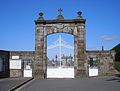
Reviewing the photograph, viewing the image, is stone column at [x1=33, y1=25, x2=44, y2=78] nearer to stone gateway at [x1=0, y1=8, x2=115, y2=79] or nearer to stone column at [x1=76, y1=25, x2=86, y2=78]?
stone gateway at [x1=0, y1=8, x2=115, y2=79]

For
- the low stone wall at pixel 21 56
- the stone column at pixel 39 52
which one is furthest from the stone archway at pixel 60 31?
the low stone wall at pixel 21 56

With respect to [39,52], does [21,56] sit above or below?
below

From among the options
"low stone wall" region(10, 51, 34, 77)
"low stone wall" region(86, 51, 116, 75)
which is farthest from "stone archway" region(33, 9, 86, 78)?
"low stone wall" region(86, 51, 116, 75)

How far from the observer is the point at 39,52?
23.1 metres

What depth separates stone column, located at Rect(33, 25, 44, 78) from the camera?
2280 cm

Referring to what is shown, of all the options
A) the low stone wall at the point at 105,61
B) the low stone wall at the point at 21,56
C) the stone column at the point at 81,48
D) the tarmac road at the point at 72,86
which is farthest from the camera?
the low stone wall at the point at 105,61

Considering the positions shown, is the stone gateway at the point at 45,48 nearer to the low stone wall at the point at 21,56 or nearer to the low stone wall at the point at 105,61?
the low stone wall at the point at 21,56

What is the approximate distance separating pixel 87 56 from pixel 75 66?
1626 millimetres

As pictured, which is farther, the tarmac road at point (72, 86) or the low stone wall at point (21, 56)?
the low stone wall at point (21, 56)

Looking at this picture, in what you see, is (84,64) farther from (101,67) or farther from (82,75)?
(101,67)

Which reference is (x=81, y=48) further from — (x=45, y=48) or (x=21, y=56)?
(x=21, y=56)

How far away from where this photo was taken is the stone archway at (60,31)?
74.6ft

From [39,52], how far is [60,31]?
2.65 m

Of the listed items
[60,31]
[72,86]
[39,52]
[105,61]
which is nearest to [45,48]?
[39,52]
